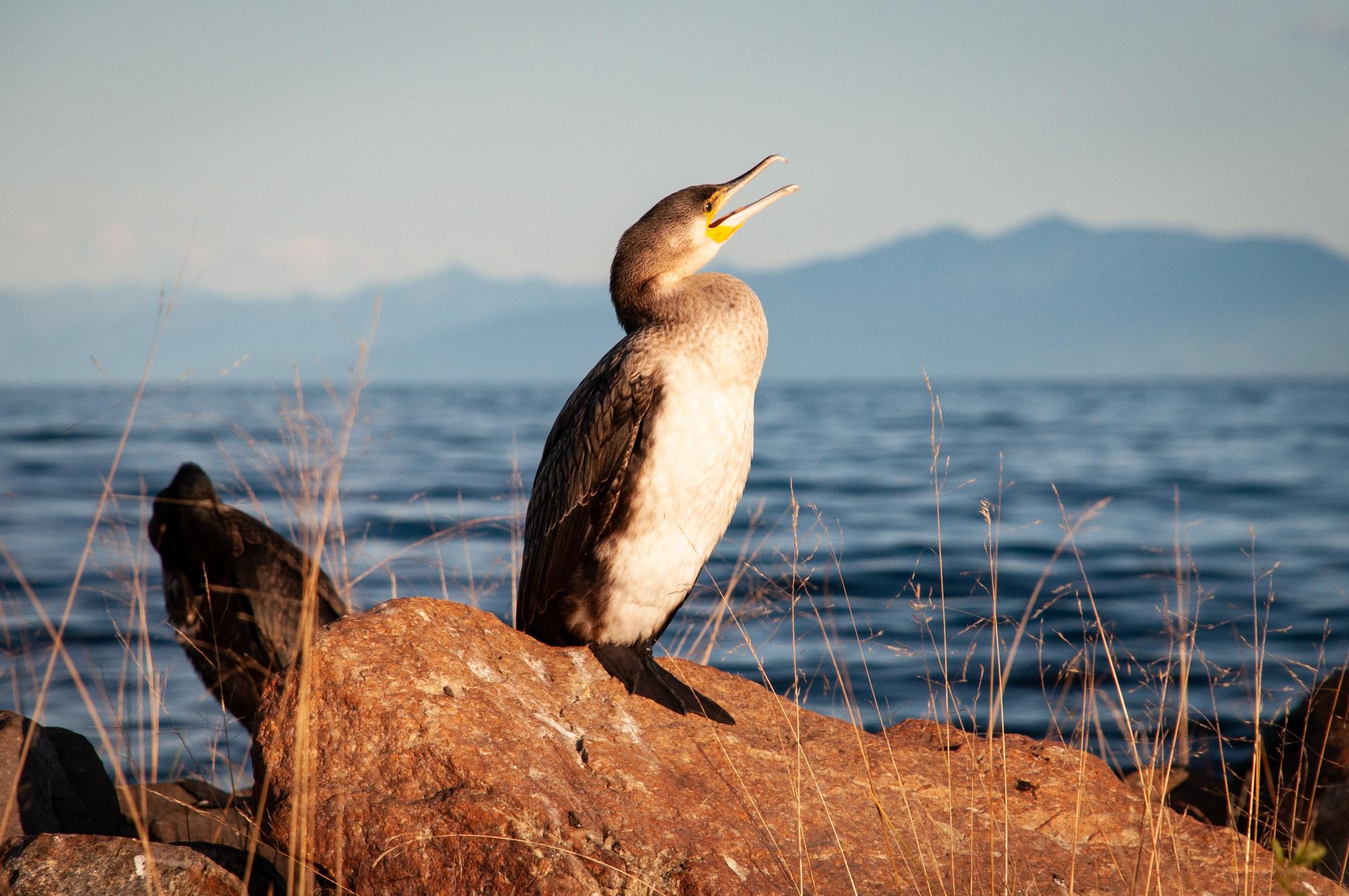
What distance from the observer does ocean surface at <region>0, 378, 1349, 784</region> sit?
4.57m

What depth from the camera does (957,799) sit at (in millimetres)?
3395

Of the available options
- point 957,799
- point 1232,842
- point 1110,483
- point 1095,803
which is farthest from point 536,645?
point 1110,483

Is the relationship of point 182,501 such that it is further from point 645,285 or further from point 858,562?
point 858,562

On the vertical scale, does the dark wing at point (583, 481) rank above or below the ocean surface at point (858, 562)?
above

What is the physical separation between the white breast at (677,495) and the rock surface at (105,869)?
143cm

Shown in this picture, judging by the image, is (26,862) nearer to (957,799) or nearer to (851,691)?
(957,799)

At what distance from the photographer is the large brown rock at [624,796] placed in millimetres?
2717

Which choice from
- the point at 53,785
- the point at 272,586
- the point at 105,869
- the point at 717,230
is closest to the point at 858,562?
the point at 272,586

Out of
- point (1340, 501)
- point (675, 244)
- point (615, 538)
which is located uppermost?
point (675, 244)

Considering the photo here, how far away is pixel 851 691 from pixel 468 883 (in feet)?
14.1

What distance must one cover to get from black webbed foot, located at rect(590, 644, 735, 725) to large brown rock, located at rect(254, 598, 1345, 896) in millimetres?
44

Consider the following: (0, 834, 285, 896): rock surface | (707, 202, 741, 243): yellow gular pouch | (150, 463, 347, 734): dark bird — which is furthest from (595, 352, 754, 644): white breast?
(150, 463, 347, 734): dark bird

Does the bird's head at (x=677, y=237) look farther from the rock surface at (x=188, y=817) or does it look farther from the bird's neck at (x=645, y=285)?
the rock surface at (x=188, y=817)

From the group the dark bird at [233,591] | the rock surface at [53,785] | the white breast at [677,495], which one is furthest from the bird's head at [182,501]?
the white breast at [677,495]
